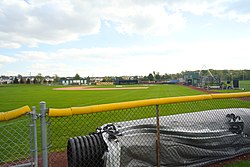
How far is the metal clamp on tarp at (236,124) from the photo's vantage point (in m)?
4.36

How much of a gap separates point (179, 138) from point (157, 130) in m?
0.54

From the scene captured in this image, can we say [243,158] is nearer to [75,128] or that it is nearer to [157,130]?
[157,130]

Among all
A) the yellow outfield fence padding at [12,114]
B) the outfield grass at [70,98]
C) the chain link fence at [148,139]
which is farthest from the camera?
the outfield grass at [70,98]

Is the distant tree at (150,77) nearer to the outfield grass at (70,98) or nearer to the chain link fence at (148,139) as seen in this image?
the outfield grass at (70,98)

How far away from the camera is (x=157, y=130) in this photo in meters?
3.30

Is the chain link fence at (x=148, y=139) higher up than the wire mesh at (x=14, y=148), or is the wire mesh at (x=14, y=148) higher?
the chain link fence at (x=148, y=139)

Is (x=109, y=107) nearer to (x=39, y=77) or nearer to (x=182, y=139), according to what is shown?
(x=182, y=139)

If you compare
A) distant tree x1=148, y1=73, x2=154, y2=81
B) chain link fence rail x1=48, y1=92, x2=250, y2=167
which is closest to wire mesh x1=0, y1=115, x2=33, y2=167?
chain link fence rail x1=48, y1=92, x2=250, y2=167

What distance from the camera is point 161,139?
11.4 feet

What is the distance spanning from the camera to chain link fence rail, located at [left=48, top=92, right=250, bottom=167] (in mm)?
3029

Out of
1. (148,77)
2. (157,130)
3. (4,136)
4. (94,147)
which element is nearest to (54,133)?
(4,136)

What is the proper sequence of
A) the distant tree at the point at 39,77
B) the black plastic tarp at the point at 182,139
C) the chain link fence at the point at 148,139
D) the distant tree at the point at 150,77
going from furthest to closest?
the distant tree at the point at 39,77
the distant tree at the point at 150,77
the black plastic tarp at the point at 182,139
the chain link fence at the point at 148,139

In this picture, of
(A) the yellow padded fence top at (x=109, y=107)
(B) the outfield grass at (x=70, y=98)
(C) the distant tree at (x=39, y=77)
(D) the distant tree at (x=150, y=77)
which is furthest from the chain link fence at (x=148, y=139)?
(C) the distant tree at (x=39, y=77)

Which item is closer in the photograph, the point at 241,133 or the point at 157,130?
the point at 157,130
